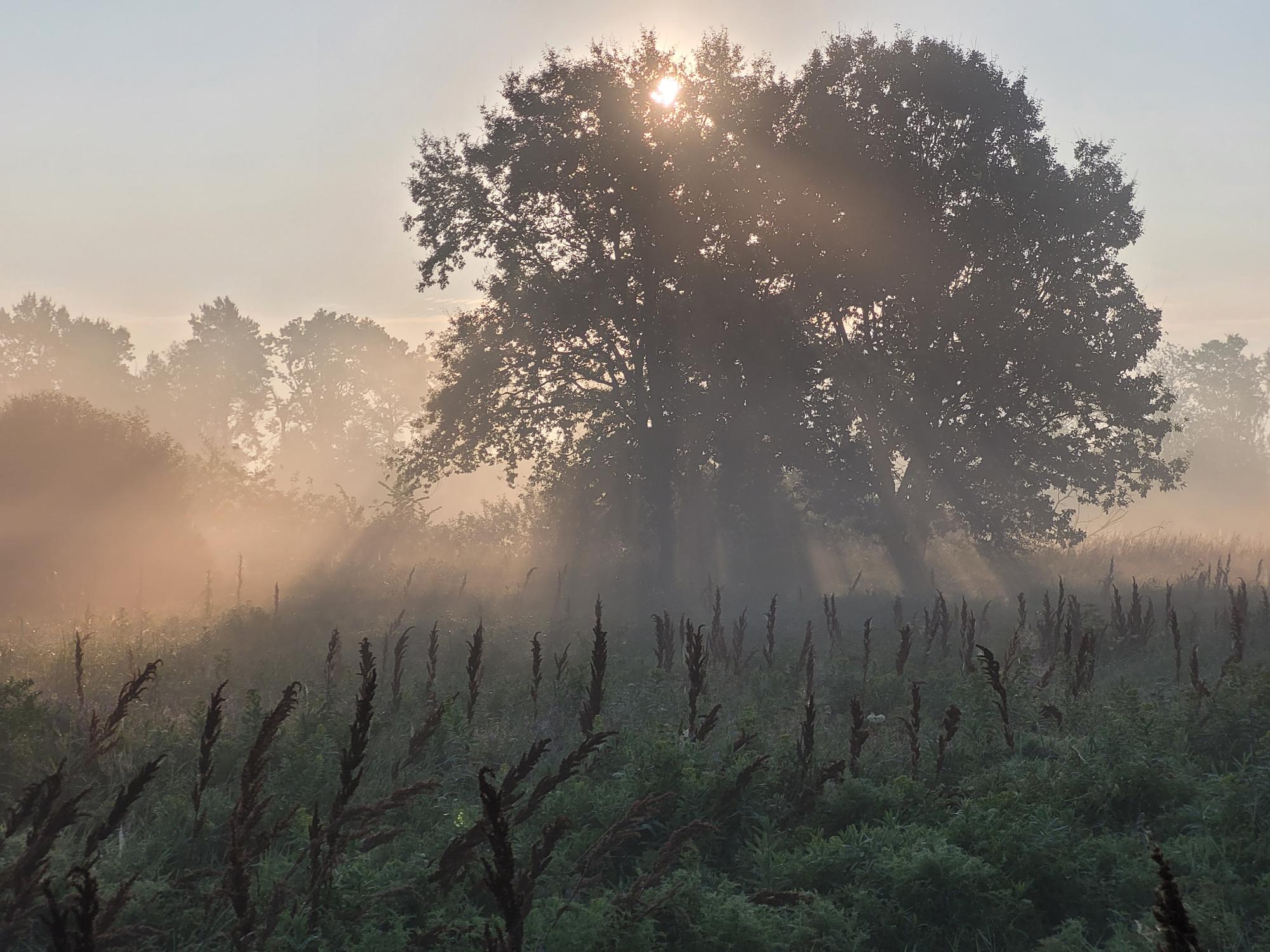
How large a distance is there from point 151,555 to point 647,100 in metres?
16.7

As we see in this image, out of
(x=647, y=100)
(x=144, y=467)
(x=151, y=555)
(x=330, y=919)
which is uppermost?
(x=647, y=100)

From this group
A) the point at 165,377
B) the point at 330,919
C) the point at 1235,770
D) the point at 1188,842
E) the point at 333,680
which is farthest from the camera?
the point at 165,377

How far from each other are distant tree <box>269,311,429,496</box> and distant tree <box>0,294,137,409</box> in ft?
38.2

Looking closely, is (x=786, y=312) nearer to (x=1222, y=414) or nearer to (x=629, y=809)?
(x=629, y=809)

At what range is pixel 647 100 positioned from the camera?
952 inches

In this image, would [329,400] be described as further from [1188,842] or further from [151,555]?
[1188,842]

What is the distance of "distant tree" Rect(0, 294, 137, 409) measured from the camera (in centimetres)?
7119

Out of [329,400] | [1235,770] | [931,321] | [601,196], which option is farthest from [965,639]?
[329,400]

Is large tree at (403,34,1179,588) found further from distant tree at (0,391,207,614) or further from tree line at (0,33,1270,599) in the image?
distant tree at (0,391,207,614)

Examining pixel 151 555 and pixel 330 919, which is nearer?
pixel 330 919

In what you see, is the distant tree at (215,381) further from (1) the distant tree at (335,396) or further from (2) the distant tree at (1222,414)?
(2) the distant tree at (1222,414)

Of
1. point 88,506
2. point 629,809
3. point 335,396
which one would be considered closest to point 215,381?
point 335,396

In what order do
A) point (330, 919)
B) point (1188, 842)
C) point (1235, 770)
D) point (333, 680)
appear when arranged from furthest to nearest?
1. point (333, 680)
2. point (1235, 770)
3. point (1188, 842)
4. point (330, 919)

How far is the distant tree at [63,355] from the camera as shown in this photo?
71.2 meters
